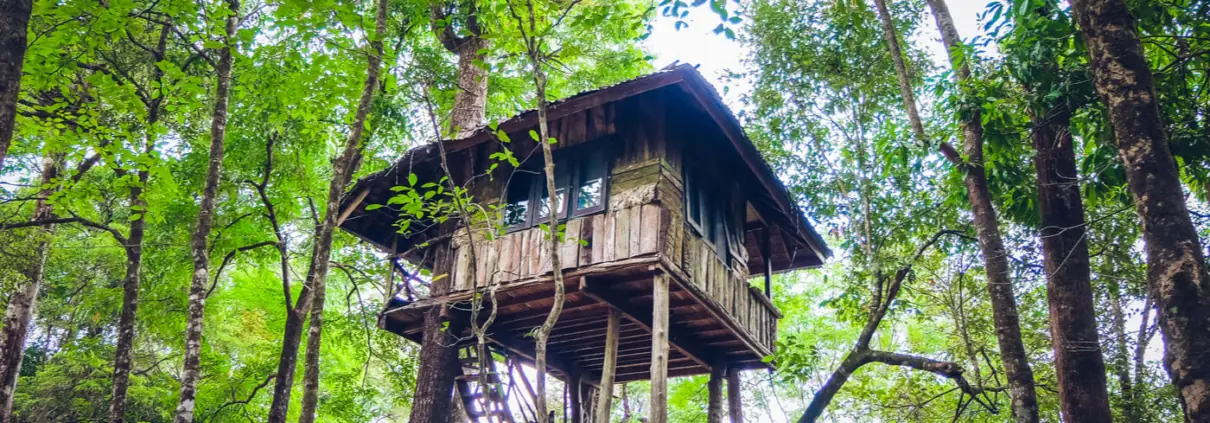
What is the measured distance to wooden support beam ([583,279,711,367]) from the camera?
9477 millimetres

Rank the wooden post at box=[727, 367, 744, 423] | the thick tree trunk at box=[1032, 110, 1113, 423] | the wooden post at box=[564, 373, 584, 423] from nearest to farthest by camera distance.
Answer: the thick tree trunk at box=[1032, 110, 1113, 423], the wooden post at box=[727, 367, 744, 423], the wooden post at box=[564, 373, 584, 423]

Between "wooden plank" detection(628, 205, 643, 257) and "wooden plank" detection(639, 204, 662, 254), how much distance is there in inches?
0.6

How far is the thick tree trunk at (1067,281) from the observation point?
6.42 meters

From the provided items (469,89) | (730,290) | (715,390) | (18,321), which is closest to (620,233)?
(730,290)

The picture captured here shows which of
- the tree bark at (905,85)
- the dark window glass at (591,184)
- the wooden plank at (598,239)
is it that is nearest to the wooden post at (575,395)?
the dark window glass at (591,184)

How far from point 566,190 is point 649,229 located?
5.68 ft

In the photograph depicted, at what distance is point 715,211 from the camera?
11617 millimetres

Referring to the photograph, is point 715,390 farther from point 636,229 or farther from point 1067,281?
point 1067,281

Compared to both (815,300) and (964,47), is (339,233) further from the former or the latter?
(815,300)

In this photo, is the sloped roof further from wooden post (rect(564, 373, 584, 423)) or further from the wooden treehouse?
wooden post (rect(564, 373, 584, 423))

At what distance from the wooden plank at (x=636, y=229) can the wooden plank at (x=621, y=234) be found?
0.06 meters

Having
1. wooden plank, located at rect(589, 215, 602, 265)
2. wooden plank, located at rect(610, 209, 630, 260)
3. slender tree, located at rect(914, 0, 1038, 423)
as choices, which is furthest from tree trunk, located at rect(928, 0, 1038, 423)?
wooden plank, located at rect(589, 215, 602, 265)

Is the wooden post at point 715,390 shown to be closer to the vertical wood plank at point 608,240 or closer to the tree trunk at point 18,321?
the vertical wood plank at point 608,240

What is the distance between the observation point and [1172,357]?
13.9 ft
